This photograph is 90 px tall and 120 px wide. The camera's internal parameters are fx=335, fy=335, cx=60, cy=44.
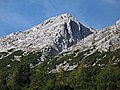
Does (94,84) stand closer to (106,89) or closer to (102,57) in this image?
(106,89)

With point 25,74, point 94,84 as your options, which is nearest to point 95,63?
point 25,74

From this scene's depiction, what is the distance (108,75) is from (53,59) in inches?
3427

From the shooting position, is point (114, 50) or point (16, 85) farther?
point (114, 50)

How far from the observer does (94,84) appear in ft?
330

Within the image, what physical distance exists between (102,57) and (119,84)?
253 ft

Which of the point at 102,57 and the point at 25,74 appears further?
the point at 102,57

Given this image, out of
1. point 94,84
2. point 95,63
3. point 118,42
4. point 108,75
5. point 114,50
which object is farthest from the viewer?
point 118,42

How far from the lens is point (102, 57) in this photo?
177 meters

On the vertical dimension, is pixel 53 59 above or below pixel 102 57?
above

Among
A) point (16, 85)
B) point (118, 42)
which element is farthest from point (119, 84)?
point (118, 42)

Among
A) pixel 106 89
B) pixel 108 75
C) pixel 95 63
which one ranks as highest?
pixel 95 63

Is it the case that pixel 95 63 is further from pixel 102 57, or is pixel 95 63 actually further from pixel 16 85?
pixel 16 85

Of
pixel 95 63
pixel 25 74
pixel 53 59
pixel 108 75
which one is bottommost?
pixel 108 75

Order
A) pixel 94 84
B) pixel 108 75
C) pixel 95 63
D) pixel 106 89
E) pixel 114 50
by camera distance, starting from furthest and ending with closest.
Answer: pixel 114 50, pixel 95 63, pixel 108 75, pixel 94 84, pixel 106 89
